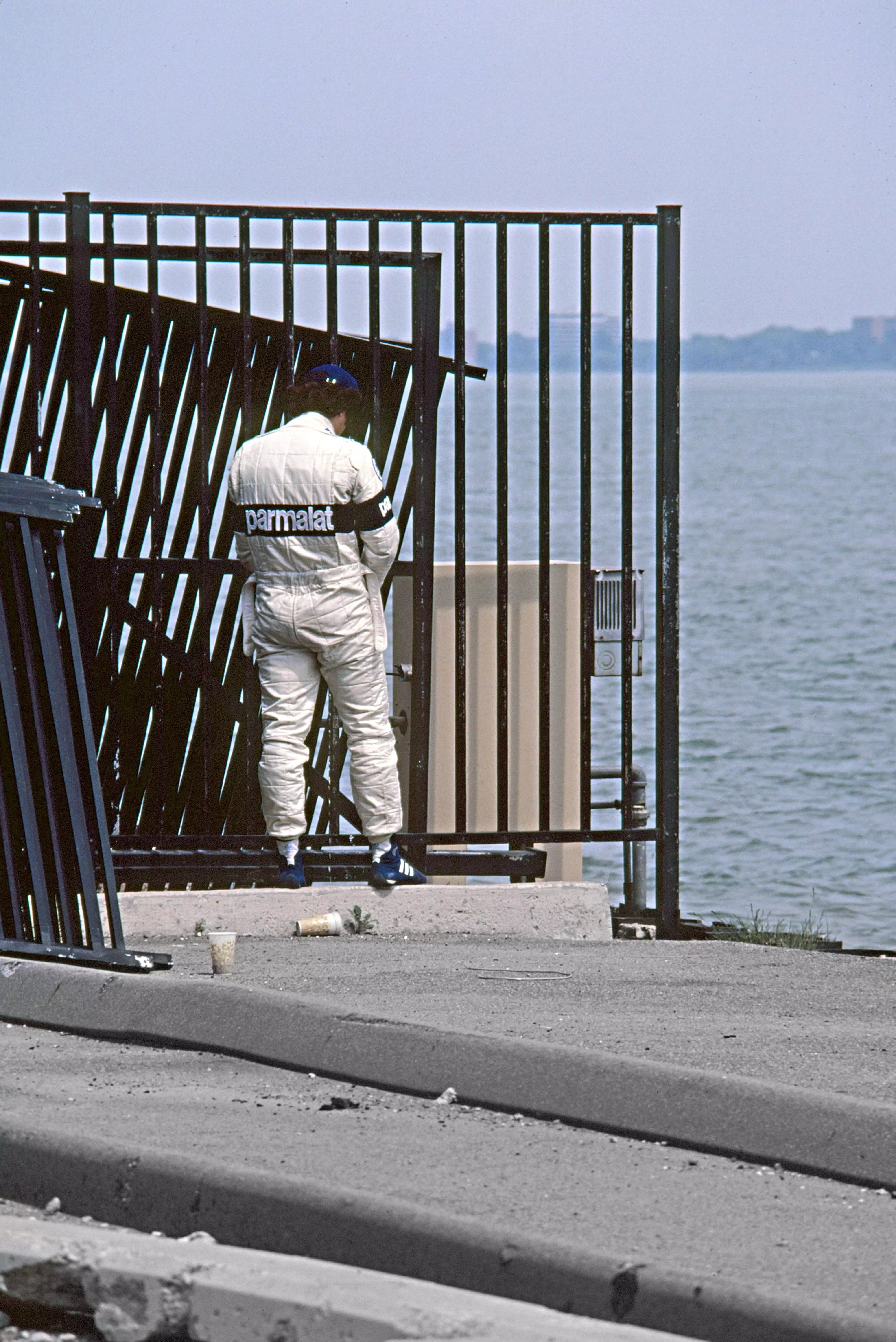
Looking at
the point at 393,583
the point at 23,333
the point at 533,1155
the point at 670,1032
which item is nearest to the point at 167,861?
the point at 393,583

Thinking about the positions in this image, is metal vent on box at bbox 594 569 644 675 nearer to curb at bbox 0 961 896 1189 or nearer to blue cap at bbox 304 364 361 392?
blue cap at bbox 304 364 361 392

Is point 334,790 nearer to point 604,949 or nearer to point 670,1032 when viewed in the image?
point 604,949

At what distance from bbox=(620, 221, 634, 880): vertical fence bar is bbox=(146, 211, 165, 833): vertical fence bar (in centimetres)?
179

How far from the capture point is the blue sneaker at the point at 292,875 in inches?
281

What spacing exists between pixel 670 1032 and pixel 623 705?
270 cm

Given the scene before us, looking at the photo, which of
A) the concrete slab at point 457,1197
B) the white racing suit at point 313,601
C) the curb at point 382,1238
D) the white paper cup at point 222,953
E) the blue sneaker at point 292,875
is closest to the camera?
the curb at point 382,1238

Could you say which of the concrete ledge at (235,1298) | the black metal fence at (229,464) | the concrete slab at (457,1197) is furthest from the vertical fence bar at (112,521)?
the concrete ledge at (235,1298)

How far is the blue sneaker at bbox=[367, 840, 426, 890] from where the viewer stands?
23.4 ft

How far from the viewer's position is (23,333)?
747 centimetres

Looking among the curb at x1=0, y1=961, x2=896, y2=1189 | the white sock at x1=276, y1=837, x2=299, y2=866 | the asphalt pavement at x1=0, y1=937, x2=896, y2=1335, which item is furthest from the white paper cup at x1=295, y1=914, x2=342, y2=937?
the curb at x1=0, y1=961, x2=896, y2=1189

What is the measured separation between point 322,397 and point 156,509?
2.59 feet

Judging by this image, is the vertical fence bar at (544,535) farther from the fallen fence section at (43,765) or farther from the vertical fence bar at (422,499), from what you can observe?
the fallen fence section at (43,765)

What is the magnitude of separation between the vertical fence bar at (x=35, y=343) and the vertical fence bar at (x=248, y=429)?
0.77 m

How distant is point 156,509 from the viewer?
287 inches
